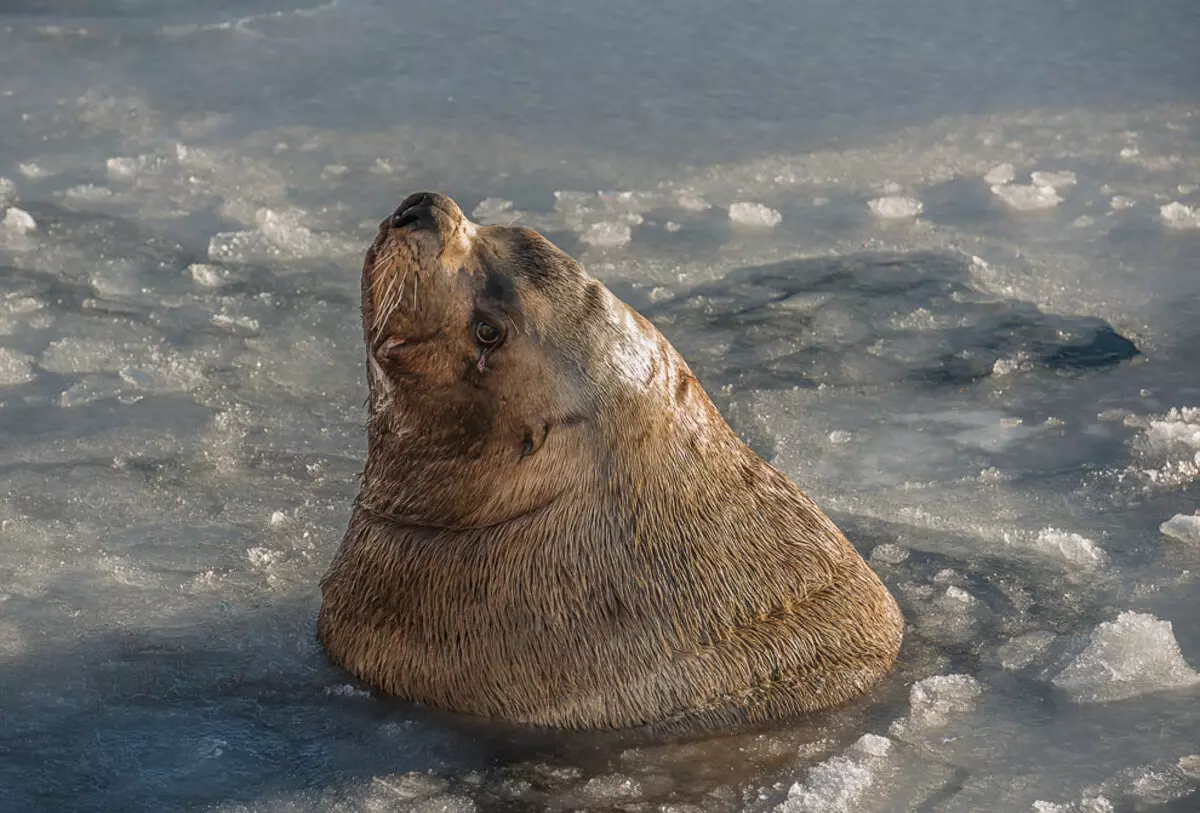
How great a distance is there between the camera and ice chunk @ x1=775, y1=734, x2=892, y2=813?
4.07m

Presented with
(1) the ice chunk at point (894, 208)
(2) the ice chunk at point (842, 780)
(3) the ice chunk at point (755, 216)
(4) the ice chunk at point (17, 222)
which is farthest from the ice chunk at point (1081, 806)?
(4) the ice chunk at point (17, 222)

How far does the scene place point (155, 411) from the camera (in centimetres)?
625

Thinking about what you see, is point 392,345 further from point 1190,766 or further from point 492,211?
point 492,211

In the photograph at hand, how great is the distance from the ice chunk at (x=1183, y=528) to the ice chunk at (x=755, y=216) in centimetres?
317

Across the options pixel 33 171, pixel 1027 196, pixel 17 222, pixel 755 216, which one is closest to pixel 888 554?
pixel 755 216

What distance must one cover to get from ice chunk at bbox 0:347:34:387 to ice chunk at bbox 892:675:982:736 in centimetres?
374

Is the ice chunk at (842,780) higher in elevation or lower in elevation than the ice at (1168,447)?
lower

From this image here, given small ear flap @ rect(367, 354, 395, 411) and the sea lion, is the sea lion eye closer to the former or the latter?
the sea lion

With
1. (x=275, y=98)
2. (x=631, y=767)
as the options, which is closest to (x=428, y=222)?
(x=631, y=767)

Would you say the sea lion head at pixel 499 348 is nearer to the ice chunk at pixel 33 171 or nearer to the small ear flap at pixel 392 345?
the small ear flap at pixel 392 345

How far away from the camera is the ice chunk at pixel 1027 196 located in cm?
845

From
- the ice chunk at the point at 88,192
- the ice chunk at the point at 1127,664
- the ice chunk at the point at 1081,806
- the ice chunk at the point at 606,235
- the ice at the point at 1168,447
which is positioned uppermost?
the ice chunk at the point at 88,192

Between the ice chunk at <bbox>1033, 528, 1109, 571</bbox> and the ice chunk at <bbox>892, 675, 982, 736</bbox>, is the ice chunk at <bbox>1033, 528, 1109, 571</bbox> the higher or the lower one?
the higher one

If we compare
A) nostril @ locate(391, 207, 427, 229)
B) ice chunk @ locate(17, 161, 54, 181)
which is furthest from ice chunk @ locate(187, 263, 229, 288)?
nostril @ locate(391, 207, 427, 229)
